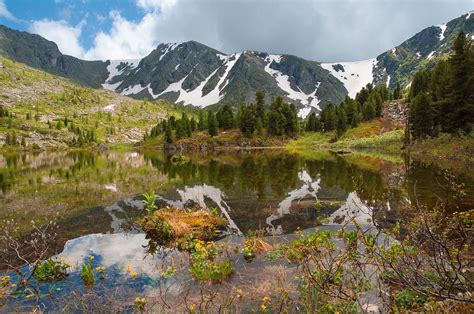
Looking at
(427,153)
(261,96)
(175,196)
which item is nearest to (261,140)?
(261,96)

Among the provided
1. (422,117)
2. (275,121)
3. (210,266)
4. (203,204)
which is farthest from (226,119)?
(210,266)

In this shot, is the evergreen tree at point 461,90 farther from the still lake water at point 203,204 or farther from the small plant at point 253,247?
the small plant at point 253,247

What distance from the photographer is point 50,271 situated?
1047 cm

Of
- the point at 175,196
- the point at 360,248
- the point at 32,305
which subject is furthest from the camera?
the point at 175,196

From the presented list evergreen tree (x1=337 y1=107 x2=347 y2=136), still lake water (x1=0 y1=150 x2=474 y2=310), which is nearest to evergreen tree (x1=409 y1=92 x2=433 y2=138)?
still lake water (x1=0 y1=150 x2=474 y2=310)

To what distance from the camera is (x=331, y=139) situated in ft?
427

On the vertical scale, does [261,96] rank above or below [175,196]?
above

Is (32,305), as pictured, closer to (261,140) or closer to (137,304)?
(137,304)

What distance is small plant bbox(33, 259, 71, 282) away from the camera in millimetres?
10203

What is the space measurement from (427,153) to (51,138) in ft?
658

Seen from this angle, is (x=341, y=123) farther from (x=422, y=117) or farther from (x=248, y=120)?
(x=422, y=117)

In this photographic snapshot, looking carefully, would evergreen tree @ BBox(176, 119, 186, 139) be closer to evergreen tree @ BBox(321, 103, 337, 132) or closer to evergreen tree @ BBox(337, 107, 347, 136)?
evergreen tree @ BBox(321, 103, 337, 132)

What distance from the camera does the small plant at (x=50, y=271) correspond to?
10203mm

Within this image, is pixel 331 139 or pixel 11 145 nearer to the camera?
pixel 331 139
